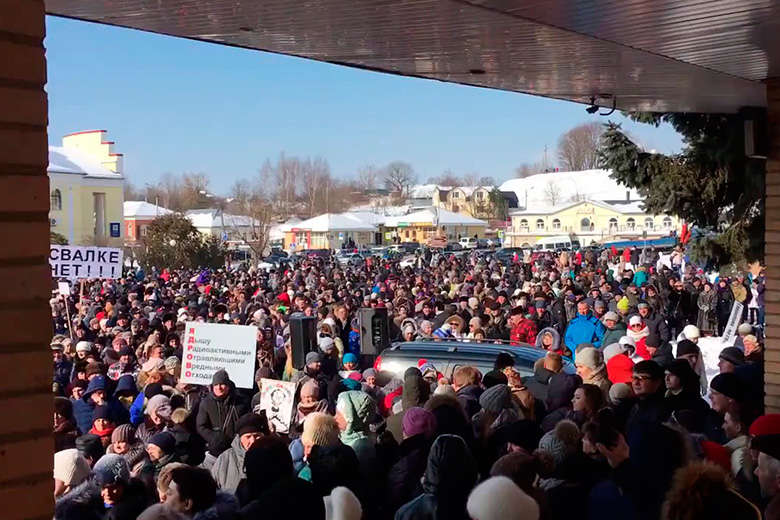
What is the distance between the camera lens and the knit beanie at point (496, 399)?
6551 mm

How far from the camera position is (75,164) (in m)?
66.9

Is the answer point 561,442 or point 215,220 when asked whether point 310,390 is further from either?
point 215,220

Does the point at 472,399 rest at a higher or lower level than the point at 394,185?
lower

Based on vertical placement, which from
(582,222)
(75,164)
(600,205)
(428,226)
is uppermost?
(75,164)

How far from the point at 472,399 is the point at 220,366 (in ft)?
9.80

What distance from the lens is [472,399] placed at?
7266 mm

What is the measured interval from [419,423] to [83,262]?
1230cm

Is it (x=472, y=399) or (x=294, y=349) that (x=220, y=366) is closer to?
(x=294, y=349)

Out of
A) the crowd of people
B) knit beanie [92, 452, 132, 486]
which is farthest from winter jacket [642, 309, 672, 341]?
knit beanie [92, 452, 132, 486]

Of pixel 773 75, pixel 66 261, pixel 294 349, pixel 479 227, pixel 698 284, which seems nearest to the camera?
pixel 773 75

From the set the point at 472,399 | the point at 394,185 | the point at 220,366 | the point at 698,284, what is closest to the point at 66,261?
the point at 220,366

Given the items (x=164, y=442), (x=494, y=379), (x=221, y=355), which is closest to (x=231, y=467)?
(x=164, y=442)

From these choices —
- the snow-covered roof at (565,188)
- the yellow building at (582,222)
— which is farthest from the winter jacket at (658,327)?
the snow-covered roof at (565,188)

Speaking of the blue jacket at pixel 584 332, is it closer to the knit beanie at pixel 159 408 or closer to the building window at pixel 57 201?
the knit beanie at pixel 159 408
